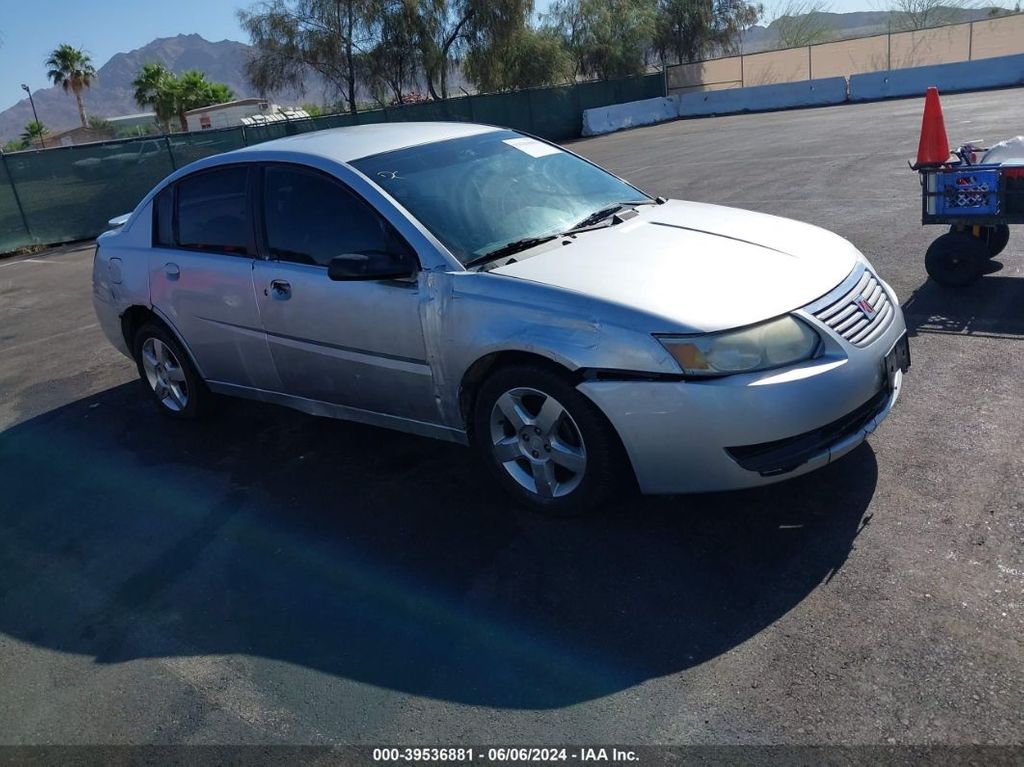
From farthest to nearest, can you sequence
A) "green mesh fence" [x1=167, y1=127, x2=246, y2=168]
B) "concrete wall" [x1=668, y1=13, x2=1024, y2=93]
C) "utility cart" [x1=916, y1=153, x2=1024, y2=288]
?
"concrete wall" [x1=668, y1=13, x2=1024, y2=93]
"green mesh fence" [x1=167, y1=127, x2=246, y2=168]
"utility cart" [x1=916, y1=153, x2=1024, y2=288]

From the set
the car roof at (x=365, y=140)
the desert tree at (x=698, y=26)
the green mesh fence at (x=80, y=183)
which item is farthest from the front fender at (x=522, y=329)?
the desert tree at (x=698, y=26)

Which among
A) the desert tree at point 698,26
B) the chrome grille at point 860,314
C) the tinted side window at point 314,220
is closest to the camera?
the chrome grille at point 860,314

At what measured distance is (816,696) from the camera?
2818 mm

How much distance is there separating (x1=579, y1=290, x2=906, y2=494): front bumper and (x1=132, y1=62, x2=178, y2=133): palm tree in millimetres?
66741

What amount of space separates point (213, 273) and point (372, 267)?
1476 mm

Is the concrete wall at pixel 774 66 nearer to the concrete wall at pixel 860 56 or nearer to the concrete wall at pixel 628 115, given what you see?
the concrete wall at pixel 860 56

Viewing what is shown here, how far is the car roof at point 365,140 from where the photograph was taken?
484 cm

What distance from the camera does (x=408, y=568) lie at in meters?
3.87

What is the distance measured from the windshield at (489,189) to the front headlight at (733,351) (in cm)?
120

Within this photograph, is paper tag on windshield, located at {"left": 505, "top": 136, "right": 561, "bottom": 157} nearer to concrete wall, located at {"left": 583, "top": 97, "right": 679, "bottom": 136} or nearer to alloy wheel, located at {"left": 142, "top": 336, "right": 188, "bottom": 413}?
alloy wheel, located at {"left": 142, "top": 336, "right": 188, "bottom": 413}

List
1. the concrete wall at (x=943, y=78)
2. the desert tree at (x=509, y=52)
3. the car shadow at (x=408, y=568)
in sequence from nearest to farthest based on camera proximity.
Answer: the car shadow at (x=408, y=568) → the concrete wall at (x=943, y=78) → the desert tree at (x=509, y=52)

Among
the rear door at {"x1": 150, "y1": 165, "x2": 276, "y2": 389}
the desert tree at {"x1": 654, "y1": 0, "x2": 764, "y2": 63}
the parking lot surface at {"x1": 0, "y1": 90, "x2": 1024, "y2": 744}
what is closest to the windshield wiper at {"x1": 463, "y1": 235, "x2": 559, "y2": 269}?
the parking lot surface at {"x1": 0, "y1": 90, "x2": 1024, "y2": 744}

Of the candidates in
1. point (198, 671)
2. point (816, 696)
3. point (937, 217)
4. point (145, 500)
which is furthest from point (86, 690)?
point (937, 217)

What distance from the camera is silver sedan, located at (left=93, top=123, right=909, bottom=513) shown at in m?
3.56
